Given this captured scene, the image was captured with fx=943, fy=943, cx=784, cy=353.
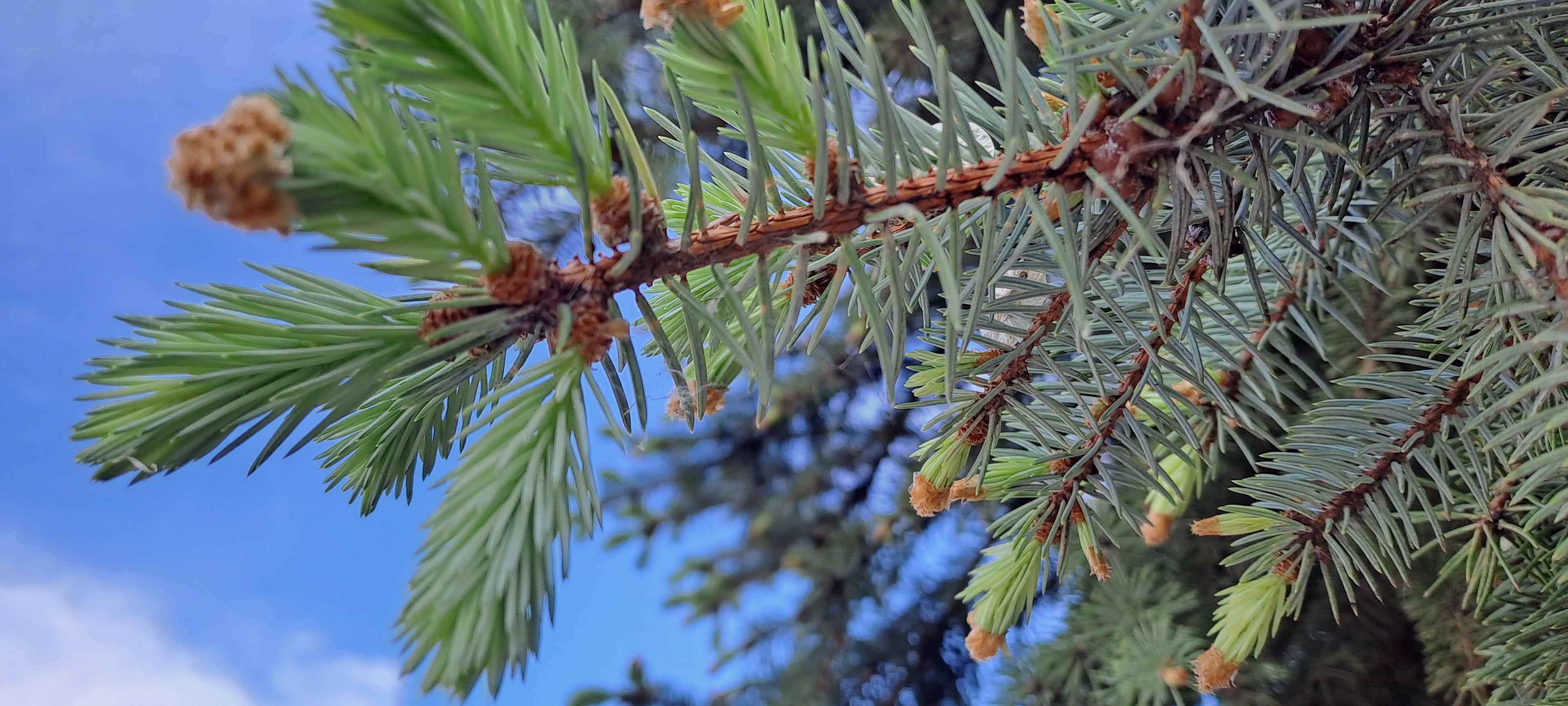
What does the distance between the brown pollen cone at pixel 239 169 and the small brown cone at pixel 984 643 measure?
0.25m

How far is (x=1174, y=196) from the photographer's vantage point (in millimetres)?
233

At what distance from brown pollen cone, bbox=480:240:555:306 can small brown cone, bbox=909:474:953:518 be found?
0.49 ft

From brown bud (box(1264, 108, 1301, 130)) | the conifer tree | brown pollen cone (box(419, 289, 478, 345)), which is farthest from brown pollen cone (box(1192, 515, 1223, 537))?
brown pollen cone (box(419, 289, 478, 345))

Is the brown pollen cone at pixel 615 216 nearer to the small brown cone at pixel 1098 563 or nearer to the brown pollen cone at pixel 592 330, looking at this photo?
the brown pollen cone at pixel 592 330

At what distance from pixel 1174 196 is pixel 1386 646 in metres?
0.64

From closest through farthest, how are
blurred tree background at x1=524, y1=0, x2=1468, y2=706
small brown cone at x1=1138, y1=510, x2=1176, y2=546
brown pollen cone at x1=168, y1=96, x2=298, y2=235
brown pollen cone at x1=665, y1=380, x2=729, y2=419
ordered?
brown pollen cone at x1=168, y1=96, x2=298, y2=235, brown pollen cone at x1=665, y1=380, x2=729, y2=419, small brown cone at x1=1138, y1=510, x2=1176, y2=546, blurred tree background at x1=524, y1=0, x2=1468, y2=706

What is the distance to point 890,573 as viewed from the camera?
1.02m

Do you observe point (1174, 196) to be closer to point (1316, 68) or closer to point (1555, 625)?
point (1316, 68)

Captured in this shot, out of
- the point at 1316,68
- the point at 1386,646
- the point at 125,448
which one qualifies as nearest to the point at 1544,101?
the point at 1316,68

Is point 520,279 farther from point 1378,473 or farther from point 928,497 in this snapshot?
point 1378,473

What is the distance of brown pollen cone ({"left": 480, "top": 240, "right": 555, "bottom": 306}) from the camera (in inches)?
7.6

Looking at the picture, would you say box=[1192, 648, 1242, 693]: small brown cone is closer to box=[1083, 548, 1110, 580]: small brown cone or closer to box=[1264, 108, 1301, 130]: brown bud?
box=[1083, 548, 1110, 580]: small brown cone

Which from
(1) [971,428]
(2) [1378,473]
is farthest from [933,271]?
(2) [1378,473]

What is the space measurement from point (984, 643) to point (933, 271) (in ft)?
0.45
